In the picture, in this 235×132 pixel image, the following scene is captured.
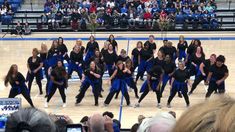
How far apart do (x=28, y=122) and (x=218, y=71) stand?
10659 mm

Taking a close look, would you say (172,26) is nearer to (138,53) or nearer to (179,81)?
(138,53)

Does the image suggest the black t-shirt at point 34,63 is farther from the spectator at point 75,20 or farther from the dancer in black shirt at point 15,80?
the spectator at point 75,20

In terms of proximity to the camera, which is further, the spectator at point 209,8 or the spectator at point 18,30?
the spectator at point 209,8

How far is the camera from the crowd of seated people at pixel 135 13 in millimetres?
26625

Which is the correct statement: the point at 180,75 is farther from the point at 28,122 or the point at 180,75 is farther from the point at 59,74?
the point at 28,122

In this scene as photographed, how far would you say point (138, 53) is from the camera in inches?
583

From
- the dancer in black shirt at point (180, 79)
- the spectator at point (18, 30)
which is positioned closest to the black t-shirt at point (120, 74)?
the dancer in black shirt at point (180, 79)

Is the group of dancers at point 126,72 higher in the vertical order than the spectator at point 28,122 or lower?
lower

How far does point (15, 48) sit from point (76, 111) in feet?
34.0

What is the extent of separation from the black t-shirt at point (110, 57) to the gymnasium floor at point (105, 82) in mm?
895

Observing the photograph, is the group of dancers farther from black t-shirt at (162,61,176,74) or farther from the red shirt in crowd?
the red shirt in crowd

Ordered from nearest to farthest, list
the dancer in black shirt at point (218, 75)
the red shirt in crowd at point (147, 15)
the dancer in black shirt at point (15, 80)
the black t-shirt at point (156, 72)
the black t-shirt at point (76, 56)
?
1. the dancer in black shirt at point (15, 80)
2. the dancer in black shirt at point (218, 75)
3. the black t-shirt at point (156, 72)
4. the black t-shirt at point (76, 56)
5. the red shirt in crowd at point (147, 15)

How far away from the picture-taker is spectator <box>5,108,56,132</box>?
1945 millimetres

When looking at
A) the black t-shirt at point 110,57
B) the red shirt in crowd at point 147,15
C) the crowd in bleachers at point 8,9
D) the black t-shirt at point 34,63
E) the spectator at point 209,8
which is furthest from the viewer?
the crowd in bleachers at point 8,9
